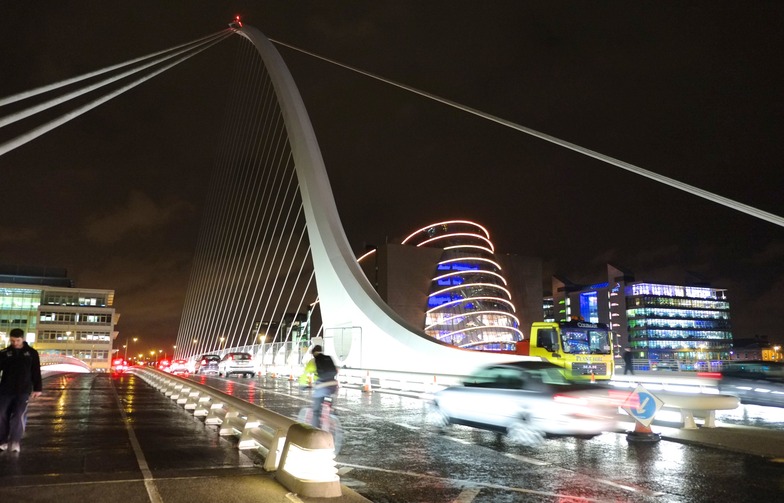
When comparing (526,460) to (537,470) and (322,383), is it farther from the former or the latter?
(322,383)

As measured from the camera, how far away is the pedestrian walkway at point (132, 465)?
5.95 m

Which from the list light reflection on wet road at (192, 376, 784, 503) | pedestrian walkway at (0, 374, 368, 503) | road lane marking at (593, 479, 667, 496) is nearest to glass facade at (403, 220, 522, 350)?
light reflection on wet road at (192, 376, 784, 503)

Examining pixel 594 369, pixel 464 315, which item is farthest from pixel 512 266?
pixel 594 369

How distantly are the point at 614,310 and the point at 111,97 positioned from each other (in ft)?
557

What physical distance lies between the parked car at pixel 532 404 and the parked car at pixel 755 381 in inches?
391

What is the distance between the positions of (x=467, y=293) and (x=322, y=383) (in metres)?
76.7

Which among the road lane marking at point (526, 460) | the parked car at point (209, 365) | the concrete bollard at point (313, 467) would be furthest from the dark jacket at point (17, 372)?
the parked car at point (209, 365)

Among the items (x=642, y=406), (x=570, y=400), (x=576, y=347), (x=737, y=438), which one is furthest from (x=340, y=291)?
(x=570, y=400)

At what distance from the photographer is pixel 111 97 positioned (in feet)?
43.8

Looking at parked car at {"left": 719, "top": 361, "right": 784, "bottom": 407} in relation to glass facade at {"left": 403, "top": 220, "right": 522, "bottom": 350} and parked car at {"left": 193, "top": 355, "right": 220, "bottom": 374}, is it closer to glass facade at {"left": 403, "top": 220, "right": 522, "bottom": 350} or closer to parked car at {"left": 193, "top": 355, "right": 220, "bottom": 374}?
parked car at {"left": 193, "top": 355, "right": 220, "bottom": 374}

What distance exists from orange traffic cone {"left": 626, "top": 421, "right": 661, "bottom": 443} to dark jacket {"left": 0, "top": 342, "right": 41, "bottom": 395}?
31.2ft

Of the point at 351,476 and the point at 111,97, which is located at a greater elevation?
the point at 111,97

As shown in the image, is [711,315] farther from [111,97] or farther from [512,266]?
[111,97]

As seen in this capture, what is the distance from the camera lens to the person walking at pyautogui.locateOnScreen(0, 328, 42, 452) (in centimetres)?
840
